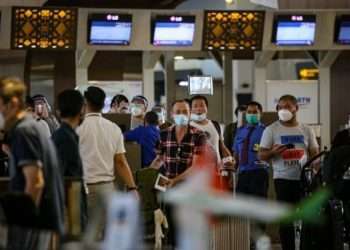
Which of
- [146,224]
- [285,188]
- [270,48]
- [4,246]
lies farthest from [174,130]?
[270,48]

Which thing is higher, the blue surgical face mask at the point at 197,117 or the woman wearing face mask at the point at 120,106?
the woman wearing face mask at the point at 120,106

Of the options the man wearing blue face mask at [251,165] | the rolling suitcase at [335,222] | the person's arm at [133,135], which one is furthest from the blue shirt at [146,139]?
the rolling suitcase at [335,222]

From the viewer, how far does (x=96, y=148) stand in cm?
753

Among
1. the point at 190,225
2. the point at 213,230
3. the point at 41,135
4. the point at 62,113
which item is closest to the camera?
the point at 190,225

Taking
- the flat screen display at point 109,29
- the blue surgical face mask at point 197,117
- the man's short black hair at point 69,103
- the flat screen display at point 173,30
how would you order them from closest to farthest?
the man's short black hair at point 69,103 → the blue surgical face mask at point 197,117 → the flat screen display at point 109,29 → the flat screen display at point 173,30

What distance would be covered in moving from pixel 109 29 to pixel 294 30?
274 cm

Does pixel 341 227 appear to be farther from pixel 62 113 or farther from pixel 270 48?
pixel 270 48

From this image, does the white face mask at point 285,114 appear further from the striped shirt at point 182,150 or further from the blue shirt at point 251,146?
the striped shirt at point 182,150

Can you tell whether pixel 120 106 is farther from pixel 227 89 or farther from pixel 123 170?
pixel 123 170

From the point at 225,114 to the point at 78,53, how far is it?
9.60 feet

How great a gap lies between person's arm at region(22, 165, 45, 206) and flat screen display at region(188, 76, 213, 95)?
7.11 m

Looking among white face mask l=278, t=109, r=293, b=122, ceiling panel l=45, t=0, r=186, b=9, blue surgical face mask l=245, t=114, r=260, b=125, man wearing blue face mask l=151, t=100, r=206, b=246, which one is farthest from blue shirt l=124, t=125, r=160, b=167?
ceiling panel l=45, t=0, r=186, b=9

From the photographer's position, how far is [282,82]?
632 inches

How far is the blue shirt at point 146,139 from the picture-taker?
33.2ft
